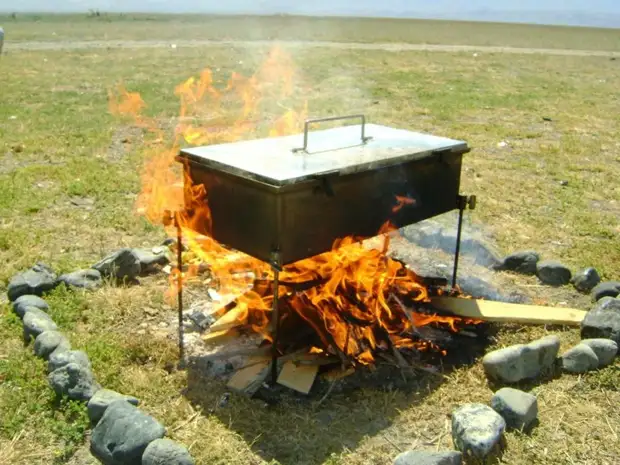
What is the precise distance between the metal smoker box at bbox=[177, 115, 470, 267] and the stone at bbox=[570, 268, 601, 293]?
1.64 metres

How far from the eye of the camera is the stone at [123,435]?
11.2 feet

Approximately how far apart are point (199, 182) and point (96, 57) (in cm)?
2015

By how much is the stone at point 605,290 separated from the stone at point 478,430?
7.14 ft

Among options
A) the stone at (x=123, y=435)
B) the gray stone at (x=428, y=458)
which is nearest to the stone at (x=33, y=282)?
the stone at (x=123, y=435)

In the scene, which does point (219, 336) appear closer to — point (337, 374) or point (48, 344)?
point (337, 374)

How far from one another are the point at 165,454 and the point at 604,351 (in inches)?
111

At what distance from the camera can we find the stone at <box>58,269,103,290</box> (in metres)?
5.38

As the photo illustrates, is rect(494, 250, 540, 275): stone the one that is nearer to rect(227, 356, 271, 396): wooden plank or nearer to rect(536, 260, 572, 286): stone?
rect(536, 260, 572, 286): stone

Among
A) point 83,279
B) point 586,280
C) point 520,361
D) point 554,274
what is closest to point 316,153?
point 520,361

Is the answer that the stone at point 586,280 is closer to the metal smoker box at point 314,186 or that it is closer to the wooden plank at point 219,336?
the metal smoker box at point 314,186

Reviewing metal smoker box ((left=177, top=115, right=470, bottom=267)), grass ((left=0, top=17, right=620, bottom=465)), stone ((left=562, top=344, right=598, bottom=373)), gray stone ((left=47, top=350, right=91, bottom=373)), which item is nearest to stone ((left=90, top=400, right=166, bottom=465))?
grass ((left=0, top=17, right=620, bottom=465))

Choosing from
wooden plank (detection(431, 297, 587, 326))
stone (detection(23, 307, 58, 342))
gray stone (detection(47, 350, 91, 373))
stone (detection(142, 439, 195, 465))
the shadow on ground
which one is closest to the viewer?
stone (detection(142, 439, 195, 465))

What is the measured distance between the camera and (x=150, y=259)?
5.78 meters

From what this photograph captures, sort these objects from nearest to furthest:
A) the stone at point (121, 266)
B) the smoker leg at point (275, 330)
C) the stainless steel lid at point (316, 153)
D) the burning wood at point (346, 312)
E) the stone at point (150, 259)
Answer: the stainless steel lid at point (316, 153), the smoker leg at point (275, 330), the burning wood at point (346, 312), the stone at point (121, 266), the stone at point (150, 259)
